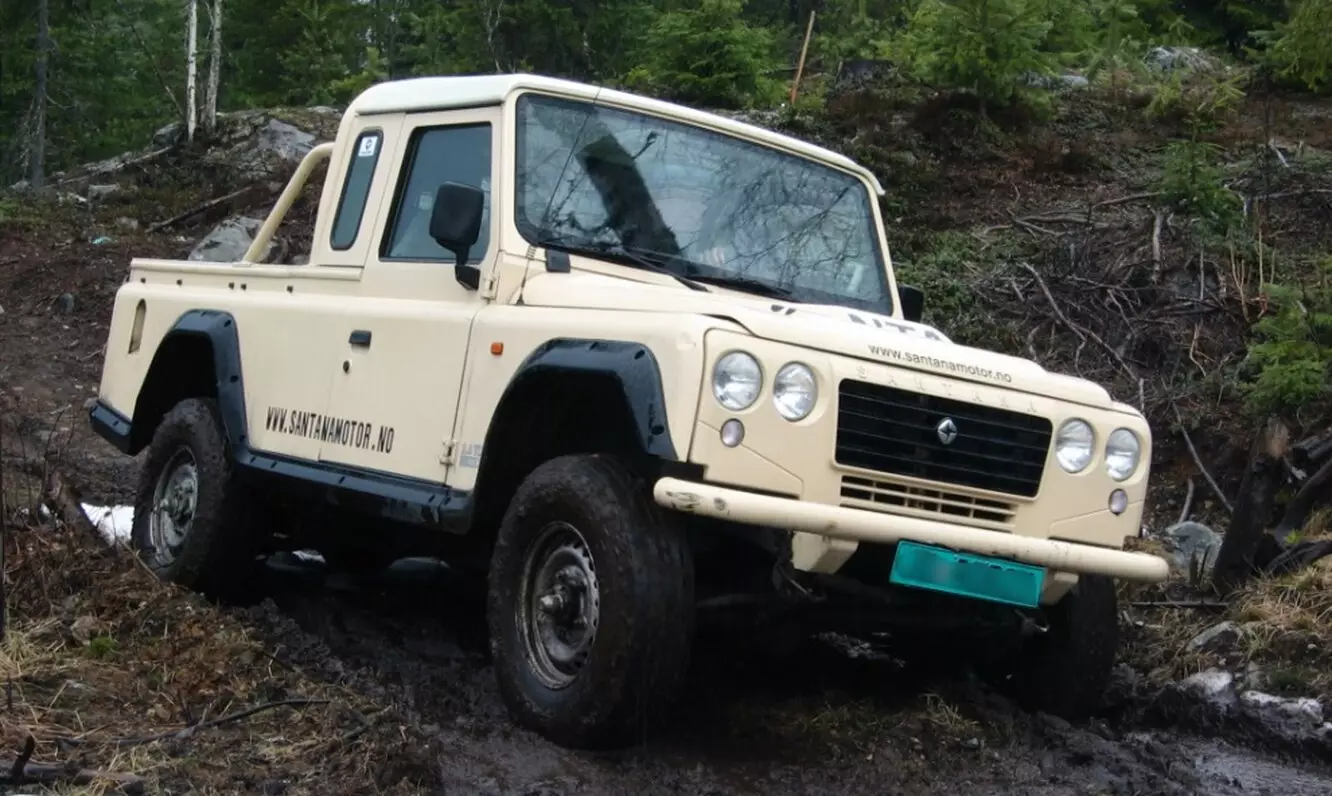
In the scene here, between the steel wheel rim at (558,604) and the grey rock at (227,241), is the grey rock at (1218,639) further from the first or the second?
the grey rock at (227,241)

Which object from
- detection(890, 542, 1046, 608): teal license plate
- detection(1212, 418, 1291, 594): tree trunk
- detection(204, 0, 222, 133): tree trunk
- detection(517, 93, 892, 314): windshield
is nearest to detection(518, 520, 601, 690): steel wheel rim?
detection(890, 542, 1046, 608): teal license plate

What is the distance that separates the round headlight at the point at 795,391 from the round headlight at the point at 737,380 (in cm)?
6

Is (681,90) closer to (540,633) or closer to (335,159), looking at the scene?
(335,159)

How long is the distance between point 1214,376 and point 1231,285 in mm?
1291

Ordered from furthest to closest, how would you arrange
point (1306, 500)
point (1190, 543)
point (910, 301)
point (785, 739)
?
point (1190, 543) < point (1306, 500) < point (910, 301) < point (785, 739)

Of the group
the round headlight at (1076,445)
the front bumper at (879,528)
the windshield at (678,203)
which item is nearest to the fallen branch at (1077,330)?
the windshield at (678,203)

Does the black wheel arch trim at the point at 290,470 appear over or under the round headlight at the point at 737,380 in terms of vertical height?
under

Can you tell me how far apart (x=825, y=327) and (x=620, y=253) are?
1113 millimetres

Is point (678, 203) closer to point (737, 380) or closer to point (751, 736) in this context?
point (737, 380)

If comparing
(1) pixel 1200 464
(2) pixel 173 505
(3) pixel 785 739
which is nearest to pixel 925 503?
(3) pixel 785 739

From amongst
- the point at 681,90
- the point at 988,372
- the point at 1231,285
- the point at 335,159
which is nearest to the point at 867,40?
the point at 681,90

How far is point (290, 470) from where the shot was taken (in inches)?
233

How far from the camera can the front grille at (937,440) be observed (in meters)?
4.34

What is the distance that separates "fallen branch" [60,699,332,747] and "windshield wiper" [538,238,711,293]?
1.75 m
